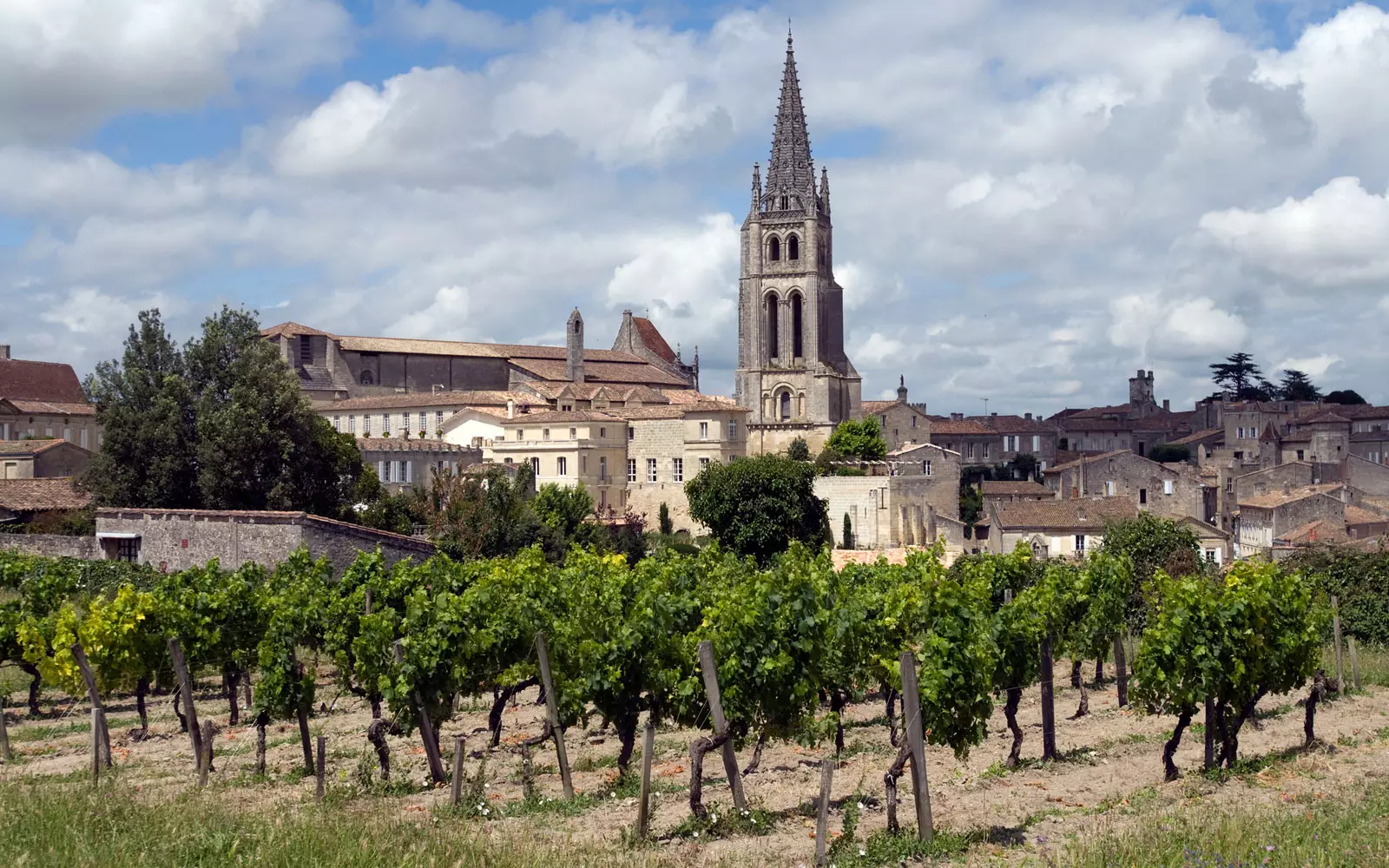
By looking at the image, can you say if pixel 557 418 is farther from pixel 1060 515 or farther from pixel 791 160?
pixel 791 160

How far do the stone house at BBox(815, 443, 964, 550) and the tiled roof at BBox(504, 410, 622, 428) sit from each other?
10476 millimetres

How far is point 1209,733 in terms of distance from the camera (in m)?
13.8

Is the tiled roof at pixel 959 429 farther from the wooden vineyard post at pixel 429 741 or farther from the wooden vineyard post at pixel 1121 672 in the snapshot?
the wooden vineyard post at pixel 429 741

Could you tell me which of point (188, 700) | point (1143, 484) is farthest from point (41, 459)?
point (1143, 484)

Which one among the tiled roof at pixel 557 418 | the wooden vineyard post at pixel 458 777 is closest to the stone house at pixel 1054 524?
the tiled roof at pixel 557 418

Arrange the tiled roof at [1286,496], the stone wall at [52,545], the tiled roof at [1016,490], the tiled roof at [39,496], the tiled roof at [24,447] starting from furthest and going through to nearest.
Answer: the tiled roof at [1016,490] → the tiled roof at [1286,496] → the tiled roof at [24,447] → the tiled roof at [39,496] → the stone wall at [52,545]

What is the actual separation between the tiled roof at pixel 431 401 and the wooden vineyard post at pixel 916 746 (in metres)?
51.8

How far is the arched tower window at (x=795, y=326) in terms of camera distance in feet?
258

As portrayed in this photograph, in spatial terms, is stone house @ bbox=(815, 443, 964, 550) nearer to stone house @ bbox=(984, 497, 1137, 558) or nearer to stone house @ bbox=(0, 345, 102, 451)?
stone house @ bbox=(984, 497, 1137, 558)

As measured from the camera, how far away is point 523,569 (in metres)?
18.8

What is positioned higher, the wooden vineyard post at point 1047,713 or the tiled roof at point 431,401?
the tiled roof at point 431,401

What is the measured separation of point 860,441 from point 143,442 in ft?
131

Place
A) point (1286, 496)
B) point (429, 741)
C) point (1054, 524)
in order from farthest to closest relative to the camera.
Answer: point (1286, 496)
point (1054, 524)
point (429, 741)

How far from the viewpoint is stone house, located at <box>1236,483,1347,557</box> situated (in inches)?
2101
